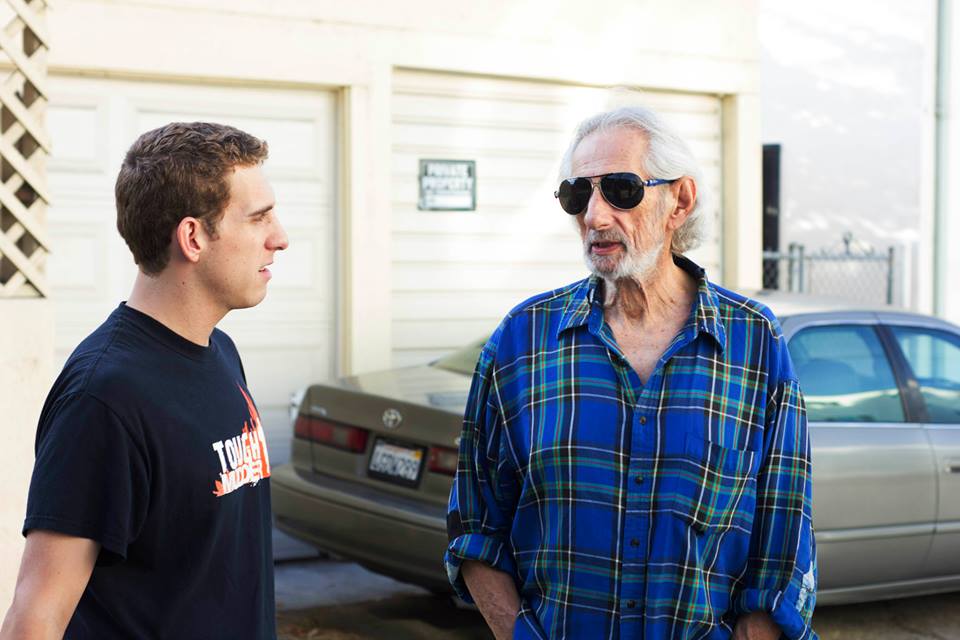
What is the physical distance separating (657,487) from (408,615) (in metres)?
3.99

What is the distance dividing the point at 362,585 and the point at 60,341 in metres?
2.06

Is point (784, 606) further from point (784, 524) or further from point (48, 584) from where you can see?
point (48, 584)

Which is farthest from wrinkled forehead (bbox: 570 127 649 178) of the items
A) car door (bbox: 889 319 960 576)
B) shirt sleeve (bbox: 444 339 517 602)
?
car door (bbox: 889 319 960 576)

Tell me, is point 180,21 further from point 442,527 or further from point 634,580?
point 634,580

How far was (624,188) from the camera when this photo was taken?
2.49m

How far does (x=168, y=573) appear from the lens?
2055 mm

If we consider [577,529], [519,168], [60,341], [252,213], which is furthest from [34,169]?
[519,168]

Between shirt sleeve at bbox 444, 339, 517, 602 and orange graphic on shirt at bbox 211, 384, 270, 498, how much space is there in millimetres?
391

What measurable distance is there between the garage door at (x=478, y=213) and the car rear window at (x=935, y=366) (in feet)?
6.82

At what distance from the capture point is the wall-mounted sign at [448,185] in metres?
7.77

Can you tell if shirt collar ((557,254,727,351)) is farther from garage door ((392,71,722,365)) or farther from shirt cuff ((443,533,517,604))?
garage door ((392,71,722,365))

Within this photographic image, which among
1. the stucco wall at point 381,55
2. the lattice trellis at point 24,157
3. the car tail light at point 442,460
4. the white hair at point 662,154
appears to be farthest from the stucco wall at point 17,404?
the white hair at point 662,154

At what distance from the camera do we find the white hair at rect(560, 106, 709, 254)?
8.21 ft

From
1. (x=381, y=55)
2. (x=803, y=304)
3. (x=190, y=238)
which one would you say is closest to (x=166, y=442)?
(x=190, y=238)
